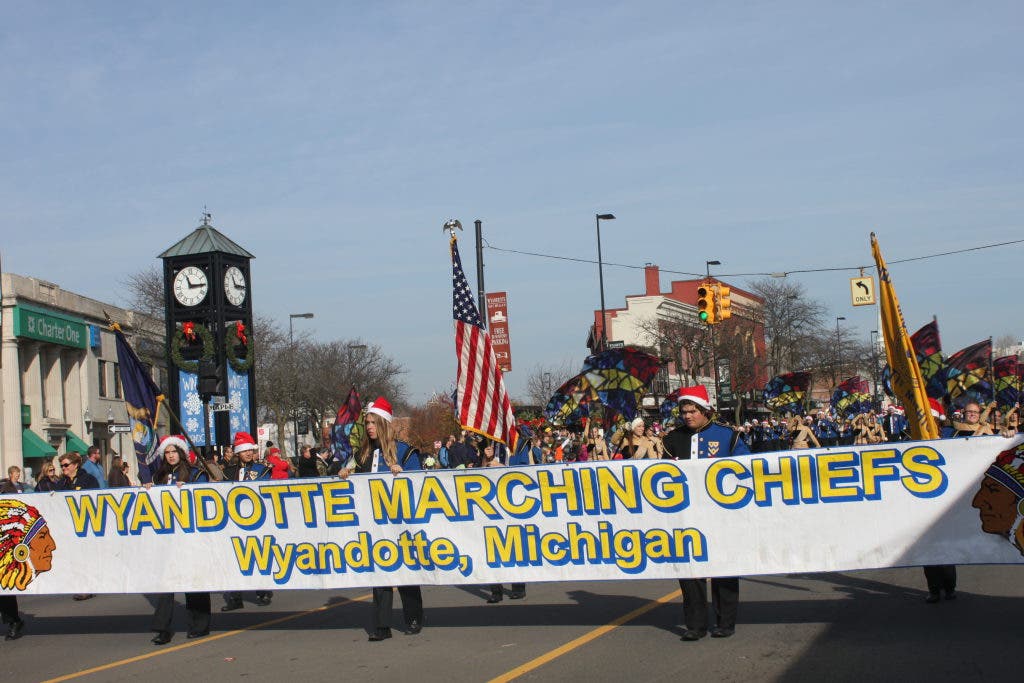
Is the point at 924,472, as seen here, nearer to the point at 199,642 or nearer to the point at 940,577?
the point at 940,577

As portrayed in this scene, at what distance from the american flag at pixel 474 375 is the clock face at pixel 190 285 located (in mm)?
24988

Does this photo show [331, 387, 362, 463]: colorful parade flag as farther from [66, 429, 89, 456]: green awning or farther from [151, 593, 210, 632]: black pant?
[66, 429, 89, 456]: green awning

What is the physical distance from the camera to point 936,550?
8383 mm

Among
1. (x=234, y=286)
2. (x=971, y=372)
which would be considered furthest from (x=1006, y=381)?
(x=234, y=286)

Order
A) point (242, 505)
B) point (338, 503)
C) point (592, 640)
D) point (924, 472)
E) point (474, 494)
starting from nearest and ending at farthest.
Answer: point (924, 472)
point (592, 640)
point (474, 494)
point (338, 503)
point (242, 505)

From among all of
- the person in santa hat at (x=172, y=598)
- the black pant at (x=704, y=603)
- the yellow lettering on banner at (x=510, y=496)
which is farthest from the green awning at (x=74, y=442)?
the black pant at (x=704, y=603)

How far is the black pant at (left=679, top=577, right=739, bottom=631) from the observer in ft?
28.3

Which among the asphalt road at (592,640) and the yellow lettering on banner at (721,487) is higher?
the yellow lettering on banner at (721,487)

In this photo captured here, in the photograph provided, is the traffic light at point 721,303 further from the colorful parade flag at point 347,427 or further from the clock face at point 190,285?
the clock face at point 190,285

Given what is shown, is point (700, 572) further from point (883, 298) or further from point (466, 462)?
point (466, 462)

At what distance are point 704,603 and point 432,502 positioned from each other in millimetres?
2174

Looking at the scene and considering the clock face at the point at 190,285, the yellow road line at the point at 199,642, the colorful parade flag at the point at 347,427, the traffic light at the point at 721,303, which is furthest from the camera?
the clock face at the point at 190,285

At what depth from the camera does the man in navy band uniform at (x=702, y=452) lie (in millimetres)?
8641

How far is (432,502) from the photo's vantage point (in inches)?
370
